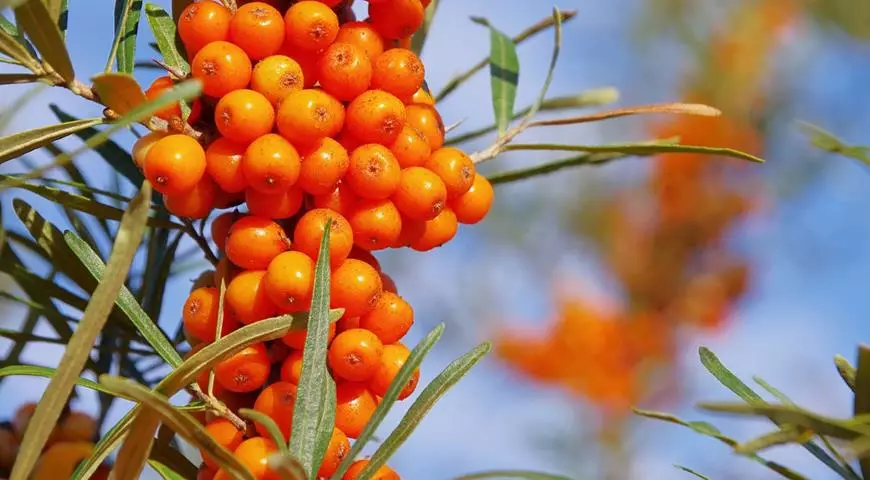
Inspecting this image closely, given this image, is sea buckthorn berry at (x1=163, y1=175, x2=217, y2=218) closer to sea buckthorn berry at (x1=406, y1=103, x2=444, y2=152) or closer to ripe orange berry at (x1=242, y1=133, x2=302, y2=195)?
ripe orange berry at (x1=242, y1=133, x2=302, y2=195)

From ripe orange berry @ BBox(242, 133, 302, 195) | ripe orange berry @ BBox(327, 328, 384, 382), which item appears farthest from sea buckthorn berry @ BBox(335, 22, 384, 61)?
ripe orange berry @ BBox(327, 328, 384, 382)

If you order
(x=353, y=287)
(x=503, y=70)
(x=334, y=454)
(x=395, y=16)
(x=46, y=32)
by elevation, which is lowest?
(x=334, y=454)

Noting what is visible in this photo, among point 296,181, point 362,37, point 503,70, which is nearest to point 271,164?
point 296,181

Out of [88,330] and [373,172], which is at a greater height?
[373,172]

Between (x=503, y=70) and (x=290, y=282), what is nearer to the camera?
(x=290, y=282)

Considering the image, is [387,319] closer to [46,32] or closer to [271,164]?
[271,164]
